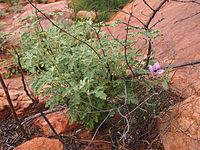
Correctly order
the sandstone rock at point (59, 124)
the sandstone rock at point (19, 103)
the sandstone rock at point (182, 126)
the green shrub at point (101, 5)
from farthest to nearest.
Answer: the green shrub at point (101, 5) → the sandstone rock at point (19, 103) → the sandstone rock at point (59, 124) → the sandstone rock at point (182, 126)

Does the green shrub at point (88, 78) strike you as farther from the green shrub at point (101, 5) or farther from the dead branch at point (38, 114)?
the green shrub at point (101, 5)

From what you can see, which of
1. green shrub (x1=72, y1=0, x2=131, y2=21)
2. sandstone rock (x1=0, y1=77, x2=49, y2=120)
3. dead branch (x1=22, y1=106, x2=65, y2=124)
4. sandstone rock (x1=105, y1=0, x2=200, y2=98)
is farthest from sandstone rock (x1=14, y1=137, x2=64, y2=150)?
green shrub (x1=72, y1=0, x2=131, y2=21)

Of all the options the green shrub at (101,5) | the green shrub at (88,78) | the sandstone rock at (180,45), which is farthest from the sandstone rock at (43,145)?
the green shrub at (101,5)

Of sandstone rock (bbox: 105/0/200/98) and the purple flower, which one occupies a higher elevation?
the purple flower

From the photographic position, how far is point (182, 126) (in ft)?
7.34

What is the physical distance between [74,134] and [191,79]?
841mm

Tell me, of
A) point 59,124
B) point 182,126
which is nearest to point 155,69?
point 182,126

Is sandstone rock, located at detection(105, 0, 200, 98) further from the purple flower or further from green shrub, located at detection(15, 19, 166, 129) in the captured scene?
green shrub, located at detection(15, 19, 166, 129)

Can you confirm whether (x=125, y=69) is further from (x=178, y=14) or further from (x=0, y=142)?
(x=178, y=14)

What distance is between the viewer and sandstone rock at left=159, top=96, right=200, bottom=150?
217cm

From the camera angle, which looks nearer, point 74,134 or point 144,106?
point 144,106

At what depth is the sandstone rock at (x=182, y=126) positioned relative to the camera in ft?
7.11

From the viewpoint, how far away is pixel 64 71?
7.59 ft

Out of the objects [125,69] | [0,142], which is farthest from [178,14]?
[0,142]
